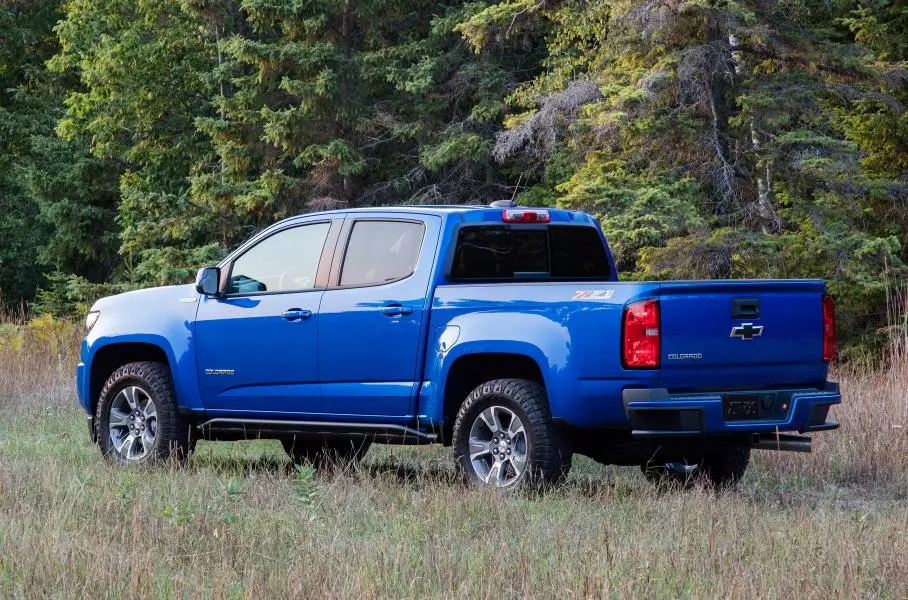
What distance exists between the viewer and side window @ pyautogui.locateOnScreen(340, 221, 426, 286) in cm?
930

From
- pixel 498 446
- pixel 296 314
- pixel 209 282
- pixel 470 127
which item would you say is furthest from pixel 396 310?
pixel 470 127

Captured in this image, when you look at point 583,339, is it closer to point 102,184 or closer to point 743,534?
point 743,534

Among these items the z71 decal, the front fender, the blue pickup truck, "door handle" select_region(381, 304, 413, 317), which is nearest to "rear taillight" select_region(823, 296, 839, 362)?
the blue pickup truck

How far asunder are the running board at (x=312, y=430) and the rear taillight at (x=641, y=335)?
1588mm

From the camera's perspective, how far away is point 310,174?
2670 cm

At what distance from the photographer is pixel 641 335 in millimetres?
7977

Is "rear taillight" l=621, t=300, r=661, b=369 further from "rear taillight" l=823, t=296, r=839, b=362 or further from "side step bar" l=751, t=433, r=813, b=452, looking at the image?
"rear taillight" l=823, t=296, r=839, b=362

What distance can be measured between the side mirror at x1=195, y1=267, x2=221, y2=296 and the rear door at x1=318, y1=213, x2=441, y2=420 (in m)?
1.03

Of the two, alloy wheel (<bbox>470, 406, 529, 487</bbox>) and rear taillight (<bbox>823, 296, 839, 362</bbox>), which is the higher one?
Answer: rear taillight (<bbox>823, 296, 839, 362</bbox>)

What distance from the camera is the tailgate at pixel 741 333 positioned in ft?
26.4

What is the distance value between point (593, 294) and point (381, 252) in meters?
1.87

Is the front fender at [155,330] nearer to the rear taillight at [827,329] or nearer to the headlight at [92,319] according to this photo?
the headlight at [92,319]

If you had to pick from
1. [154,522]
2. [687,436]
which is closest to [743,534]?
[687,436]

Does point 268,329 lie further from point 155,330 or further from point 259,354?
point 155,330
